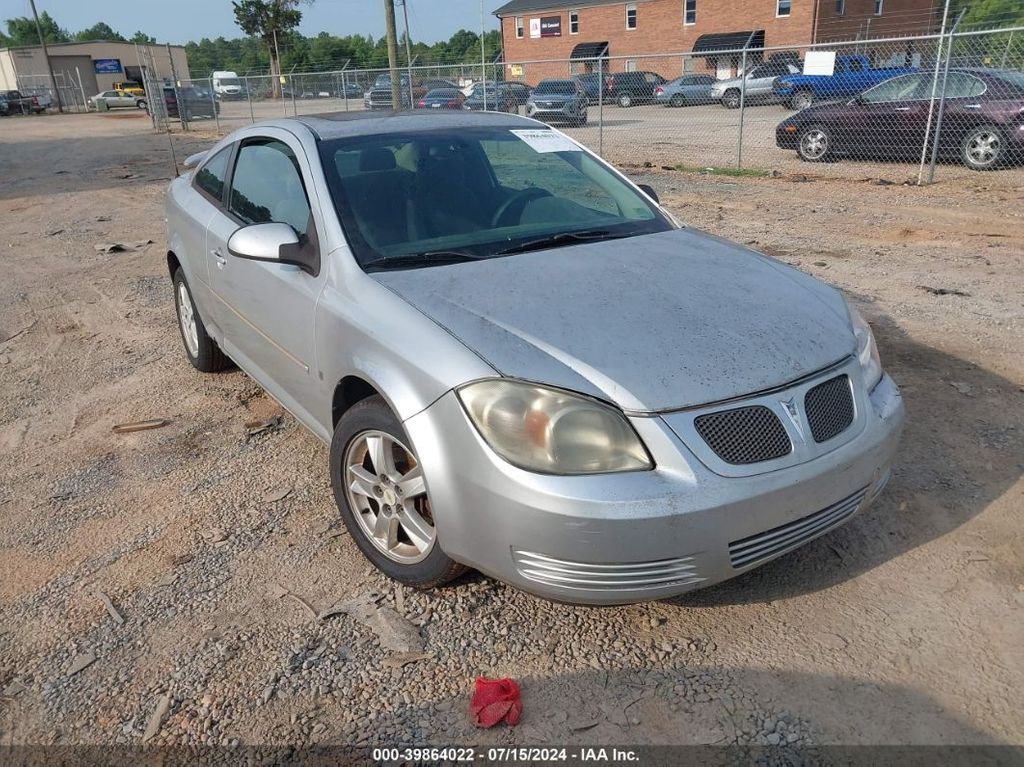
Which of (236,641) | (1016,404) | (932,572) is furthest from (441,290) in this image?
(1016,404)

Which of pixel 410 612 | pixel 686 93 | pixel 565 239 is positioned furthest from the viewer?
pixel 686 93

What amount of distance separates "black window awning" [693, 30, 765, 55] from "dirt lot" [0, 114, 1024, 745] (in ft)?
133

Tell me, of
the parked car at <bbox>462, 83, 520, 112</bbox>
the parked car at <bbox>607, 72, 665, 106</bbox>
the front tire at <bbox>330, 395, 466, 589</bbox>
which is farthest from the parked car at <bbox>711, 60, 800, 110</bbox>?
the front tire at <bbox>330, 395, 466, 589</bbox>

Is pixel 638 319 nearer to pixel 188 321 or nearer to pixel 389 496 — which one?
pixel 389 496

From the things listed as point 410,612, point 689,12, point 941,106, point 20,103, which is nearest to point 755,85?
point 941,106

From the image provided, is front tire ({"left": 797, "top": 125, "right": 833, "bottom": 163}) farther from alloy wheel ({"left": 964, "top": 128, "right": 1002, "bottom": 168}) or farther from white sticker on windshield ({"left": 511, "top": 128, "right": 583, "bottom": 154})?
white sticker on windshield ({"left": 511, "top": 128, "right": 583, "bottom": 154})

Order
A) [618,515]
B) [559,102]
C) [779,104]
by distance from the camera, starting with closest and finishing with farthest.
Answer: [618,515] → [559,102] → [779,104]

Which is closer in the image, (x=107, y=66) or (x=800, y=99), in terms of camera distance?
(x=800, y=99)

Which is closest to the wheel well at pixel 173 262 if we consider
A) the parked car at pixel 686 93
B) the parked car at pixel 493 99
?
the parked car at pixel 493 99

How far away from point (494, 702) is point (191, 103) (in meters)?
30.7

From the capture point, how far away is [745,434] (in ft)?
7.64

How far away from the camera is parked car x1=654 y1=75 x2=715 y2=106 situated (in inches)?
918

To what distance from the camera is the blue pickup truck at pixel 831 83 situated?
1850 cm

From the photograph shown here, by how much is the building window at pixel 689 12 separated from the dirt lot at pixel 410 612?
142 feet
